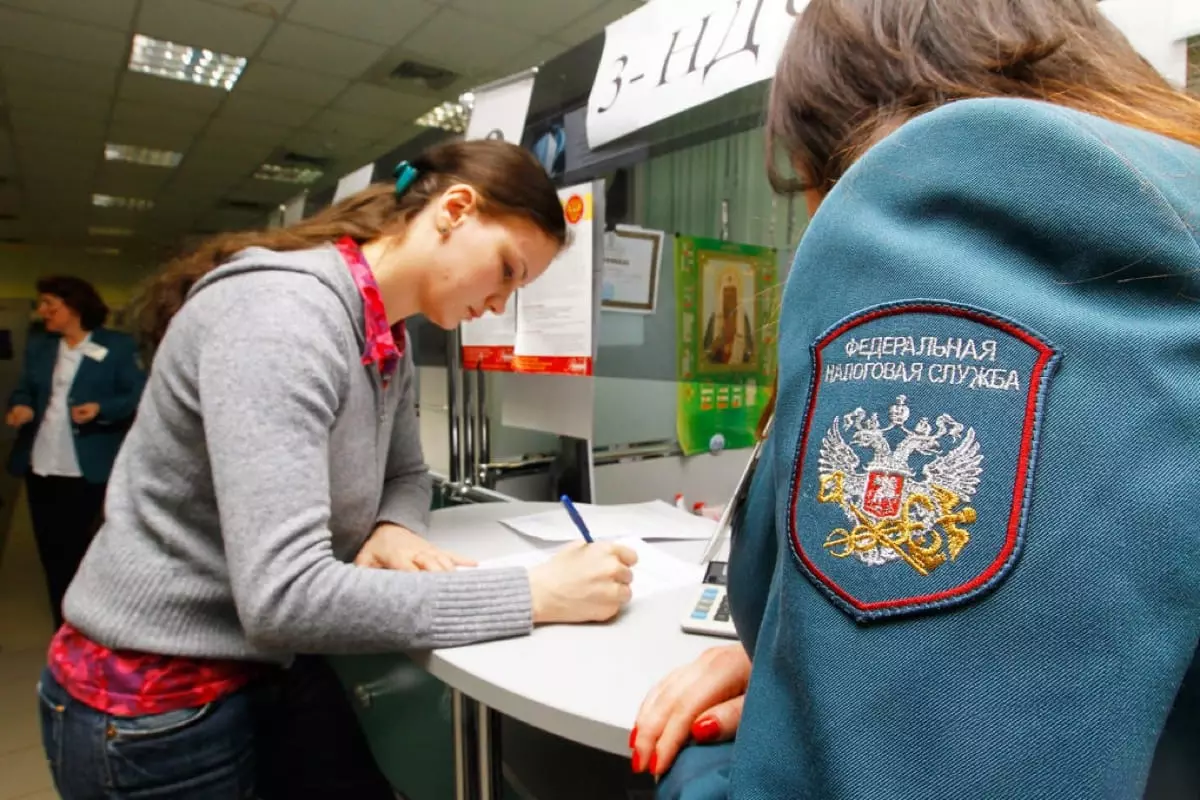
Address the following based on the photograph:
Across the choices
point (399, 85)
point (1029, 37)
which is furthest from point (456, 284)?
point (399, 85)

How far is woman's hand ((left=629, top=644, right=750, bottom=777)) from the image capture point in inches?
17.8

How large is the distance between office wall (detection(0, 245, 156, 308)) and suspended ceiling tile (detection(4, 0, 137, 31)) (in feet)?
22.1

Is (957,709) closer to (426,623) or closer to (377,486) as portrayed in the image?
(426,623)

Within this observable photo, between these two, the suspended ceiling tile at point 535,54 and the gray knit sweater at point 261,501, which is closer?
the gray knit sweater at point 261,501

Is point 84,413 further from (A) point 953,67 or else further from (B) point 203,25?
(A) point 953,67

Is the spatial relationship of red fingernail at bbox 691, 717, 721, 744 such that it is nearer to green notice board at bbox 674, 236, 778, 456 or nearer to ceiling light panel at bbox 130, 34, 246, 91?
green notice board at bbox 674, 236, 778, 456

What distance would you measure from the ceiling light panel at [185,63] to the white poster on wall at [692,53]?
3.68 meters

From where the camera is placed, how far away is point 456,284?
962 mm

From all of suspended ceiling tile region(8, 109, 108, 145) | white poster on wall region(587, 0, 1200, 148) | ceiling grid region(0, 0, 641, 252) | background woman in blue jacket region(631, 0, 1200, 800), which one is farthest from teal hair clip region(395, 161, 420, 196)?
suspended ceiling tile region(8, 109, 108, 145)

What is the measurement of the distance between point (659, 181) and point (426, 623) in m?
1.20

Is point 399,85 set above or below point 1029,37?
above

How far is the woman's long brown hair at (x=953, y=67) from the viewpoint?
1.18 ft

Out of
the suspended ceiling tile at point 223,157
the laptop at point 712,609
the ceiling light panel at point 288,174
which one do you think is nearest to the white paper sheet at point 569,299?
the laptop at point 712,609

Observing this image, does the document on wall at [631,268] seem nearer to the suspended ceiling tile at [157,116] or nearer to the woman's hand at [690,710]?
the woman's hand at [690,710]
